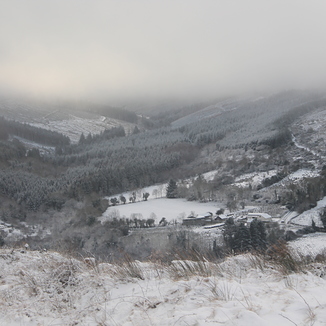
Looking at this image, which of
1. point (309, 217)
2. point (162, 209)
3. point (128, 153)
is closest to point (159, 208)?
point (162, 209)

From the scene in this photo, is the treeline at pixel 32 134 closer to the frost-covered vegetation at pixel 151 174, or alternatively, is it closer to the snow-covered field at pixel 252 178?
the frost-covered vegetation at pixel 151 174

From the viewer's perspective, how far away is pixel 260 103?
19338 centimetres

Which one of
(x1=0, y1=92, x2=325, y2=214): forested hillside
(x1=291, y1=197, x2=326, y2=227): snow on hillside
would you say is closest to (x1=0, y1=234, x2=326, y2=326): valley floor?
(x1=291, y1=197, x2=326, y2=227): snow on hillside

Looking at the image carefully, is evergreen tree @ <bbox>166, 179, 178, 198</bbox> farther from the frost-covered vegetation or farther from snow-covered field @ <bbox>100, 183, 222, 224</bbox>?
snow-covered field @ <bbox>100, 183, 222, 224</bbox>

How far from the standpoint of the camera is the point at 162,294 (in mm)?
5207

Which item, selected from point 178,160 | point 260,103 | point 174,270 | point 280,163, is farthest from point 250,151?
point 174,270

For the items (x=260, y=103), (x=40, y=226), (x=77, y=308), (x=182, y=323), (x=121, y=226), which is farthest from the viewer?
(x=260, y=103)

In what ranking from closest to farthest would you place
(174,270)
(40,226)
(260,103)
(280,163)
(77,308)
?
(77,308), (174,270), (40,226), (280,163), (260,103)

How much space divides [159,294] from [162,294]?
54mm

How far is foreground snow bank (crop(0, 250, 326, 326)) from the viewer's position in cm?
426

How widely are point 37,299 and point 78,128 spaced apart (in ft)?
661

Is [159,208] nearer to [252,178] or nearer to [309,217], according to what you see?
[252,178]

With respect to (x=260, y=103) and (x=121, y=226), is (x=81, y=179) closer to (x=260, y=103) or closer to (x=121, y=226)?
(x=121, y=226)

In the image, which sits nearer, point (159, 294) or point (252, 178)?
point (159, 294)
